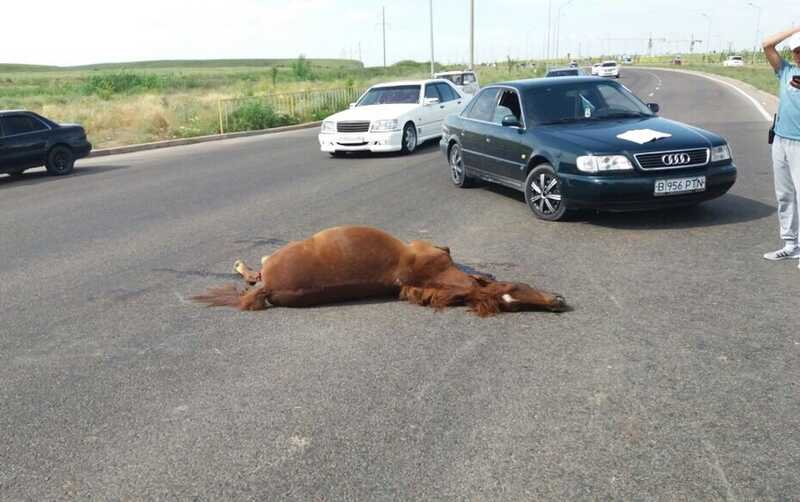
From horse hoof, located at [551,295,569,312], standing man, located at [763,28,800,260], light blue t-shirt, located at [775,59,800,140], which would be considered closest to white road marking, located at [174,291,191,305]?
horse hoof, located at [551,295,569,312]

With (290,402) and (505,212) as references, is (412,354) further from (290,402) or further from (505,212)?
(505,212)

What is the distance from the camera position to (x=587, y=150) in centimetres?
752

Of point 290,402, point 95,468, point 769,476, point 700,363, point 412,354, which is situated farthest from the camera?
point 412,354

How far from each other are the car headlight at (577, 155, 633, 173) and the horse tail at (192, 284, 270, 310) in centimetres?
371

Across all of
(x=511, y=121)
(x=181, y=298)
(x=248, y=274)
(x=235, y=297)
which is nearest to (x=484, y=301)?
(x=235, y=297)

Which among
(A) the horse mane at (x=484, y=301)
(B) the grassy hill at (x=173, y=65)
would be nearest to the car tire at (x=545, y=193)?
(A) the horse mane at (x=484, y=301)

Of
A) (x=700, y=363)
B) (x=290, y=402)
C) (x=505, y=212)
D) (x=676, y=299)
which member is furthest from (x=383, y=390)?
(x=505, y=212)

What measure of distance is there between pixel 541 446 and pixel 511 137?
5990 mm

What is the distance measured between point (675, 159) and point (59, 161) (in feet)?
43.1

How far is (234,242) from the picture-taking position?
25.7ft

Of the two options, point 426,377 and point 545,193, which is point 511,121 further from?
point 426,377

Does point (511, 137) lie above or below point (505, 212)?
above

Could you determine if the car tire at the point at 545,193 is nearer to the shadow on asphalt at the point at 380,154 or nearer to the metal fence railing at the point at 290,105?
the shadow on asphalt at the point at 380,154

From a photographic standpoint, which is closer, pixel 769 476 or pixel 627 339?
pixel 769 476
